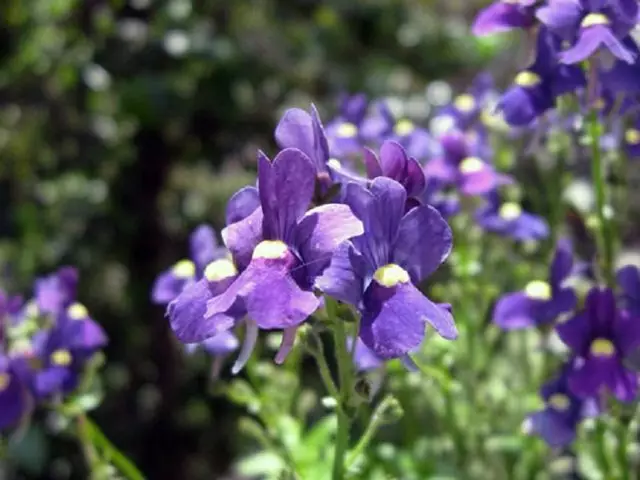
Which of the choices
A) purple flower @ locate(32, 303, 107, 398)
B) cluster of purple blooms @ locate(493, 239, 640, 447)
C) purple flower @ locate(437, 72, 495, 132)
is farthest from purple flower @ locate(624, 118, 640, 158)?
purple flower @ locate(32, 303, 107, 398)

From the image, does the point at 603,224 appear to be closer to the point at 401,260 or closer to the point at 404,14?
the point at 401,260

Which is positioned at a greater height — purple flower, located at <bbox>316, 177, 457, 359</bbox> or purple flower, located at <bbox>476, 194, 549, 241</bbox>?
purple flower, located at <bbox>316, 177, 457, 359</bbox>

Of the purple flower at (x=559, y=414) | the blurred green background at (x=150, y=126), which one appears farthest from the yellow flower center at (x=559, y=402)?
the blurred green background at (x=150, y=126)

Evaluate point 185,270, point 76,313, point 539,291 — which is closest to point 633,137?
point 539,291

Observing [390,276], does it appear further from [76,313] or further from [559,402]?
[76,313]

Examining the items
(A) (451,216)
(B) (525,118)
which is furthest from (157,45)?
(B) (525,118)

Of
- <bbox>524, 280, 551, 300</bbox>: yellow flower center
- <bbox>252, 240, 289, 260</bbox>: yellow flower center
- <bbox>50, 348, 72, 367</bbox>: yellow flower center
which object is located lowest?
<bbox>50, 348, 72, 367</bbox>: yellow flower center

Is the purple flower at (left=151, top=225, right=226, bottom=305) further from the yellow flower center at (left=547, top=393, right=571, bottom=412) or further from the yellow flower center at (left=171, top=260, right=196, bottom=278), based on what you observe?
the yellow flower center at (left=547, top=393, right=571, bottom=412)
